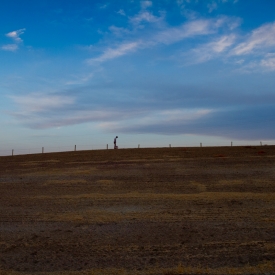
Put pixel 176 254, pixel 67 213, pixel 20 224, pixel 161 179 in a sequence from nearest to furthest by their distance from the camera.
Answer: pixel 176 254 < pixel 20 224 < pixel 67 213 < pixel 161 179

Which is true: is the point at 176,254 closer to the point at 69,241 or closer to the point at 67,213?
the point at 69,241

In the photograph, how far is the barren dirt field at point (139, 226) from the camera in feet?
23.6

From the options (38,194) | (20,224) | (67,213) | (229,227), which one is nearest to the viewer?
(229,227)

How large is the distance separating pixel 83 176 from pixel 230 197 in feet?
32.8

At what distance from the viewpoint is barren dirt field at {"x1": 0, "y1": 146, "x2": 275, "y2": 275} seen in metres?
7.20

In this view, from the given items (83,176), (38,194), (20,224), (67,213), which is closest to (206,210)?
(67,213)

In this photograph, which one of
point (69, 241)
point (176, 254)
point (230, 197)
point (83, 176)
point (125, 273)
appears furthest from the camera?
point (83, 176)

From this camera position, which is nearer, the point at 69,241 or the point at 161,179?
the point at 69,241

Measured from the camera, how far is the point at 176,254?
7.72 meters

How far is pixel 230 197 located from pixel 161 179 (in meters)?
6.00

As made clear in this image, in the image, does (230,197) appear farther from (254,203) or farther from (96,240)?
(96,240)

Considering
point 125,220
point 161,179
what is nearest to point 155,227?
point 125,220

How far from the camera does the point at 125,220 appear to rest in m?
11.0

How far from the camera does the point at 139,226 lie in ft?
33.8
